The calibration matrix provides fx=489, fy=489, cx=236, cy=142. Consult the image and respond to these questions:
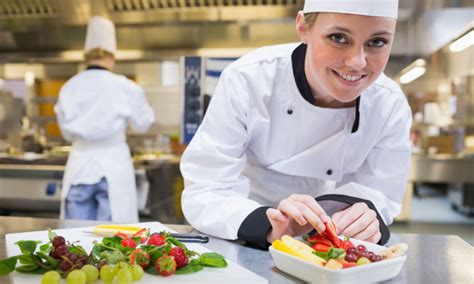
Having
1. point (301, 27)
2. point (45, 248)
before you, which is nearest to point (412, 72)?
point (301, 27)

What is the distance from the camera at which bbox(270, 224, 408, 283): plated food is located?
0.73m

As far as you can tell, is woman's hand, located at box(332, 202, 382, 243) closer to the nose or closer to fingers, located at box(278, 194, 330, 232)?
fingers, located at box(278, 194, 330, 232)

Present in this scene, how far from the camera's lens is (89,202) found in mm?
3109

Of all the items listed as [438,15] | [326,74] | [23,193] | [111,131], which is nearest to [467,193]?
[438,15]

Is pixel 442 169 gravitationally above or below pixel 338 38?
below

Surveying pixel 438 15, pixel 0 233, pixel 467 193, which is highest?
pixel 438 15

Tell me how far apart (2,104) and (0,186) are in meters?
2.88

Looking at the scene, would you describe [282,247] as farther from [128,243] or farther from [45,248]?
[45,248]

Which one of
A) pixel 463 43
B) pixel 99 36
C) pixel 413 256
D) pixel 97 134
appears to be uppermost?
pixel 463 43

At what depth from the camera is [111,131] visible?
3.05 meters

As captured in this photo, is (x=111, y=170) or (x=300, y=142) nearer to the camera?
(x=300, y=142)

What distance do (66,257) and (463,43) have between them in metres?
5.61

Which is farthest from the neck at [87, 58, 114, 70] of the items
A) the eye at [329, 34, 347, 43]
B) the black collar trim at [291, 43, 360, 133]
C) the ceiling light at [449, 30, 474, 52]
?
the ceiling light at [449, 30, 474, 52]

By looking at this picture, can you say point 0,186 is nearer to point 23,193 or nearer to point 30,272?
point 23,193
